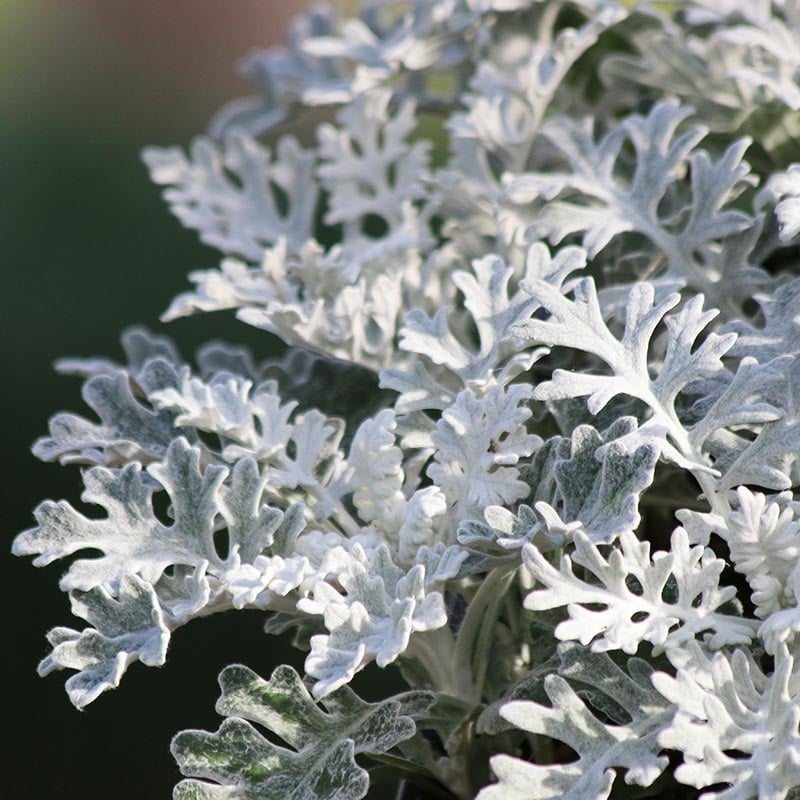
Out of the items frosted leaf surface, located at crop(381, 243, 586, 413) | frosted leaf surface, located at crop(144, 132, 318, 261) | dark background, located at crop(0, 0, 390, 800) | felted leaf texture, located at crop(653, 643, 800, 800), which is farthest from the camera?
dark background, located at crop(0, 0, 390, 800)

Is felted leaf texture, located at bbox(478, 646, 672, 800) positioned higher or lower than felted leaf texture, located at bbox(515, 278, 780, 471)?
lower

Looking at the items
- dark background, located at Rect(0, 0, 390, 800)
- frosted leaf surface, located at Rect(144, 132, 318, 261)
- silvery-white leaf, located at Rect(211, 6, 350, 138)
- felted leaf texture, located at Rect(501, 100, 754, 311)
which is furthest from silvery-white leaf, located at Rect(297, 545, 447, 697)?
dark background, located at Rect(0, 0, 390, 800)

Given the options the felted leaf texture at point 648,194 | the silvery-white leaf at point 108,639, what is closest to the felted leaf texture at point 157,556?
the silvery-white leaf at point 108,639

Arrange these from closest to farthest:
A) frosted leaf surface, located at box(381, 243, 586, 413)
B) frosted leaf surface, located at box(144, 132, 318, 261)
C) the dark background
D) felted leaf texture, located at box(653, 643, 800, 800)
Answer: felted leaf texture, located at box(653, 643, 800, 800) < frosted leaf surface, located at box(381, 243, 586, 413) < frosted leaf surface, located at box(144, 132, 318, 261) < the dark background

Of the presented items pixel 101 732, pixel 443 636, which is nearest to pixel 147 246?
pixel 101 732

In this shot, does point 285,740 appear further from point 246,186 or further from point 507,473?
point 246,186

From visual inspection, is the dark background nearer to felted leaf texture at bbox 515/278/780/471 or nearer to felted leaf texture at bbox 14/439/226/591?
felted leaf texture at bbox 14/439/226/591

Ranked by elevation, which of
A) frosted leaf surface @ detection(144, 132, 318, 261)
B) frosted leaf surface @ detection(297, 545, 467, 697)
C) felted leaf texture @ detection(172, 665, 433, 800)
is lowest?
felted leaf texture @ detection(172, 665, 433, 800)

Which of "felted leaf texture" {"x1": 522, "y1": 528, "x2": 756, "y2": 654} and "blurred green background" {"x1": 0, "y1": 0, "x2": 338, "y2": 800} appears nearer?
"felted leaf texture" {"x1": 522, "y1": 528, "x2": 756, "y2": 654}
